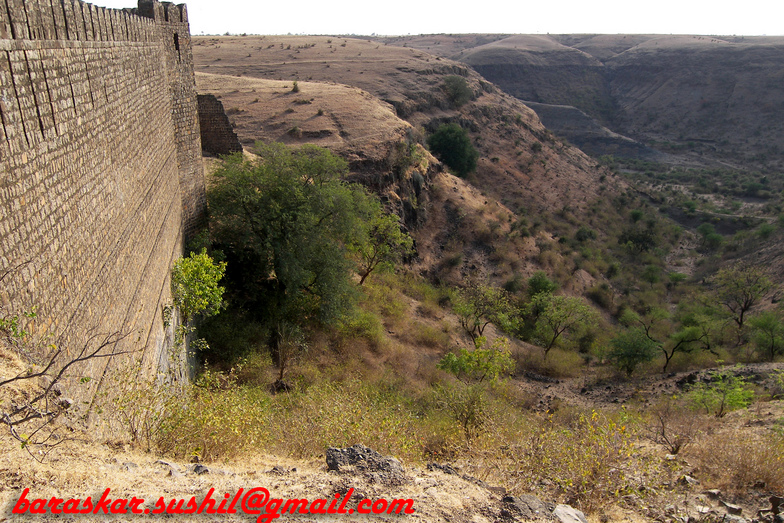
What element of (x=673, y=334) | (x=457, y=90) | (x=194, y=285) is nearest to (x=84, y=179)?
(x=194, y=285)

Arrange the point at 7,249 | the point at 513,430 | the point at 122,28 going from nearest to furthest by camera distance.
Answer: the point at 7,249
the point at 122,28
the point at 513,430

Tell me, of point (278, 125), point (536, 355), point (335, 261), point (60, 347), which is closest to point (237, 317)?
point (335, 261)

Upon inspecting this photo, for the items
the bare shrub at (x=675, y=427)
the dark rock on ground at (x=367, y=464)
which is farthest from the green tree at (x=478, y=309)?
the dark rock on ground at (x=367, y=464)

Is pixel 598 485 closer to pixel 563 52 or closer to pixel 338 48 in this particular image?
pixel 338 48

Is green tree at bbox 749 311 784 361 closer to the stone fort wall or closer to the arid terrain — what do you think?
the arid terrain

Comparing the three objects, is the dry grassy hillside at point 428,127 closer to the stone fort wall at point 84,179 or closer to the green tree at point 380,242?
the green tree at point 380,242

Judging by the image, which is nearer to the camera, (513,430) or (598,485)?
(598,485)

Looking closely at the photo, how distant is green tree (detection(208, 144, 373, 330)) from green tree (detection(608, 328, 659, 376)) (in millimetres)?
9949

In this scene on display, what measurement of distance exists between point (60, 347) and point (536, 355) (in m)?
16.8

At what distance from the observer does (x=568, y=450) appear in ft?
20.5

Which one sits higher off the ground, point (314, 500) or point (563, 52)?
point (563, 52)

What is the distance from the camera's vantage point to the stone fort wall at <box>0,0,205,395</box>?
3467 millimetres

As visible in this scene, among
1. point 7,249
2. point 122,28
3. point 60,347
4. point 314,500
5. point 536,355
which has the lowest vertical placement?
point 536,355

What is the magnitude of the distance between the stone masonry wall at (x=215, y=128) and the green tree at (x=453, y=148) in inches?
755
